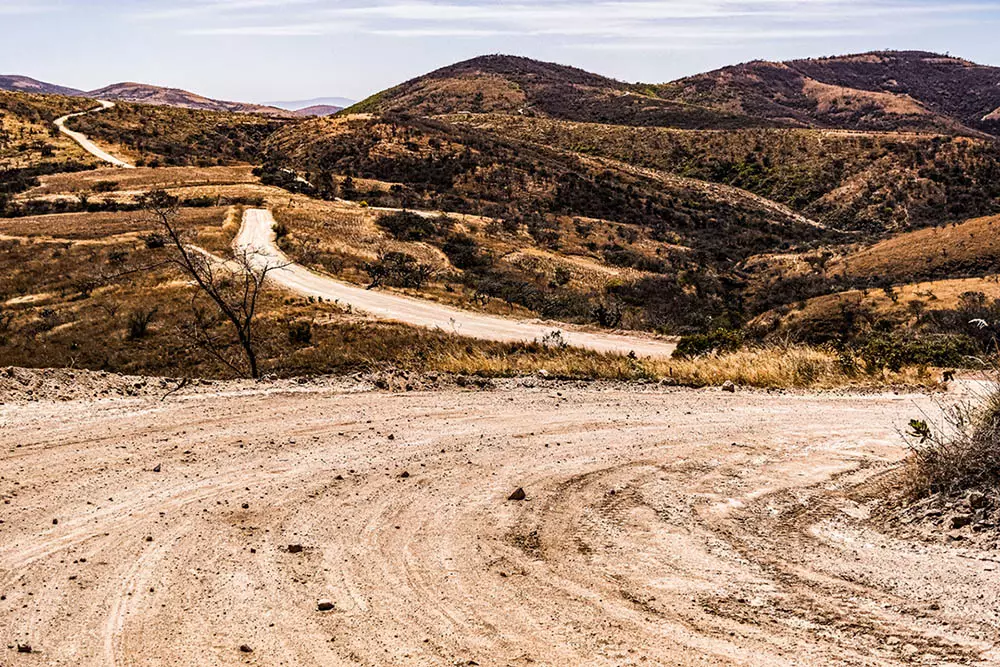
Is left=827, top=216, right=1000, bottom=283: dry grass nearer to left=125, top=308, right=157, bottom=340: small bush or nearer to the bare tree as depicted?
the bare tree

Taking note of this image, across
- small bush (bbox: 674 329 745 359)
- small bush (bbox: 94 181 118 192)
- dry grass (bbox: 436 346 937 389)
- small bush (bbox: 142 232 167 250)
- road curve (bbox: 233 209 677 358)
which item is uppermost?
small bush (bbox: 94 181 118 192)

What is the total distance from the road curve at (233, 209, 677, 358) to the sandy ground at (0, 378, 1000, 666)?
13225 mm

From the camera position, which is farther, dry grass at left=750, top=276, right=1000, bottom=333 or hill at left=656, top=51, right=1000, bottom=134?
hill at left=656, top=51, right=1000, bottom=134

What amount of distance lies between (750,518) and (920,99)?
210551mm

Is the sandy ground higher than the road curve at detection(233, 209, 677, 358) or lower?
higher

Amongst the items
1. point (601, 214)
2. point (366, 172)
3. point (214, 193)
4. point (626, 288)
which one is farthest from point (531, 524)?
point (366, 172)

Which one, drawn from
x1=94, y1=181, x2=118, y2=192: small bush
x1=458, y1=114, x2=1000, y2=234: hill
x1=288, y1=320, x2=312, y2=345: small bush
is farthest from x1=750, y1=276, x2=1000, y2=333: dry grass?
x1=94, y1=181, x2=118, y2=192: small bush

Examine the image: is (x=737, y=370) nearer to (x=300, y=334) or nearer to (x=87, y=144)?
(x=300, y=334)

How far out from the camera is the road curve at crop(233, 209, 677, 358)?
1074 inches

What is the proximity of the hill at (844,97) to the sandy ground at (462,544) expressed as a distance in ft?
461

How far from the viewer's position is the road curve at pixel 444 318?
1074 inches

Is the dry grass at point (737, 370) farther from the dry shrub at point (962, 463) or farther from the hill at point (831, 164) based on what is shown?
the hill at point (831, 164)

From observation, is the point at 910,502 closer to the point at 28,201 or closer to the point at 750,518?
the point at 750,518

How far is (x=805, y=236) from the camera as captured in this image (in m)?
72.9
